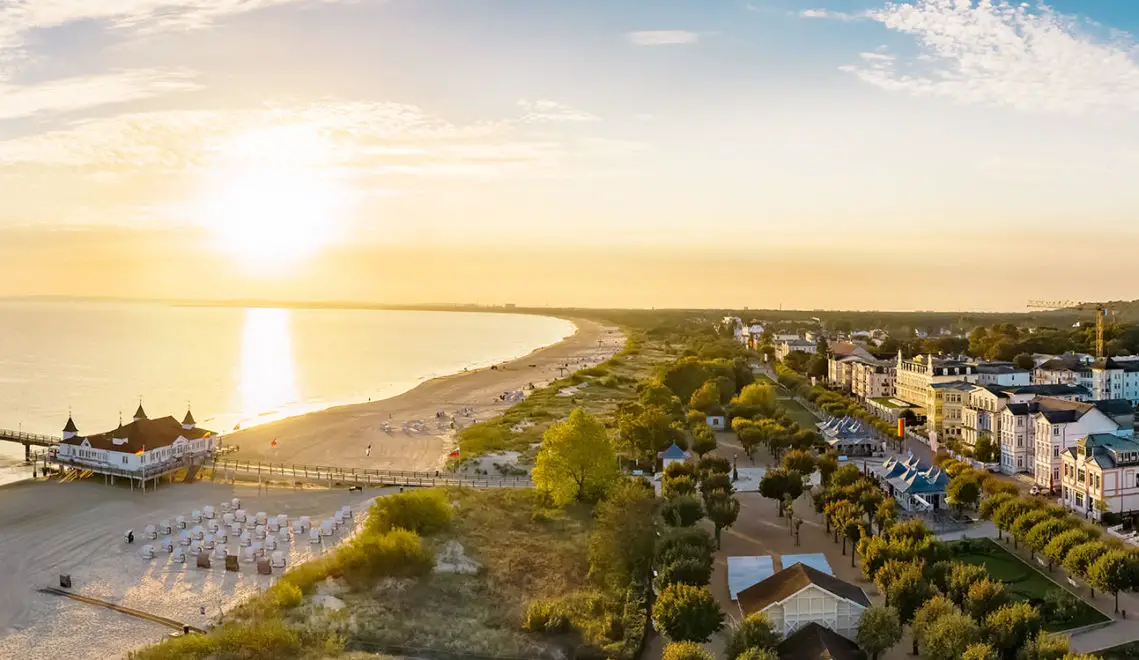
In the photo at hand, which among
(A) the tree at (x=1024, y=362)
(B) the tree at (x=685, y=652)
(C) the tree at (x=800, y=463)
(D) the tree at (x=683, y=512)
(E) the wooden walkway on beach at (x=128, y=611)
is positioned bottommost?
(E) the wooden walkway on beach at (x=128, y=611)

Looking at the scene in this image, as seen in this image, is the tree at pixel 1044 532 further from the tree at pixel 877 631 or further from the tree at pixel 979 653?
the tree at pixel 979 653

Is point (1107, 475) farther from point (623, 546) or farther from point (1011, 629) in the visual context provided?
point (623, 546)

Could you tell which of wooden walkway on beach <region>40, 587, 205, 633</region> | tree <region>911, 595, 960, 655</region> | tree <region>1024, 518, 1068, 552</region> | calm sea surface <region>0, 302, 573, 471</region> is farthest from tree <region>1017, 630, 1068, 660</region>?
calm sea surface <region>0, 302, 573, 471</region>

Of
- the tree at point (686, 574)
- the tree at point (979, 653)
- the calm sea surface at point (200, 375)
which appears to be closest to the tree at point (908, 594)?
the tree at point (979, 653)

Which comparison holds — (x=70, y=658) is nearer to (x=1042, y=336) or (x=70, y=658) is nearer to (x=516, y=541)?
(x=516, y=541)

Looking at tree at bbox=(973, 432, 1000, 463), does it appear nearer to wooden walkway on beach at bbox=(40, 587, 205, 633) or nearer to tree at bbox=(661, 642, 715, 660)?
tree at bbox=(661, 642, 715, 660)

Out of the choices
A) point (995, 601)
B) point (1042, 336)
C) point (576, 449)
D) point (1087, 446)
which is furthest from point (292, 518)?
point (1042, 336)
